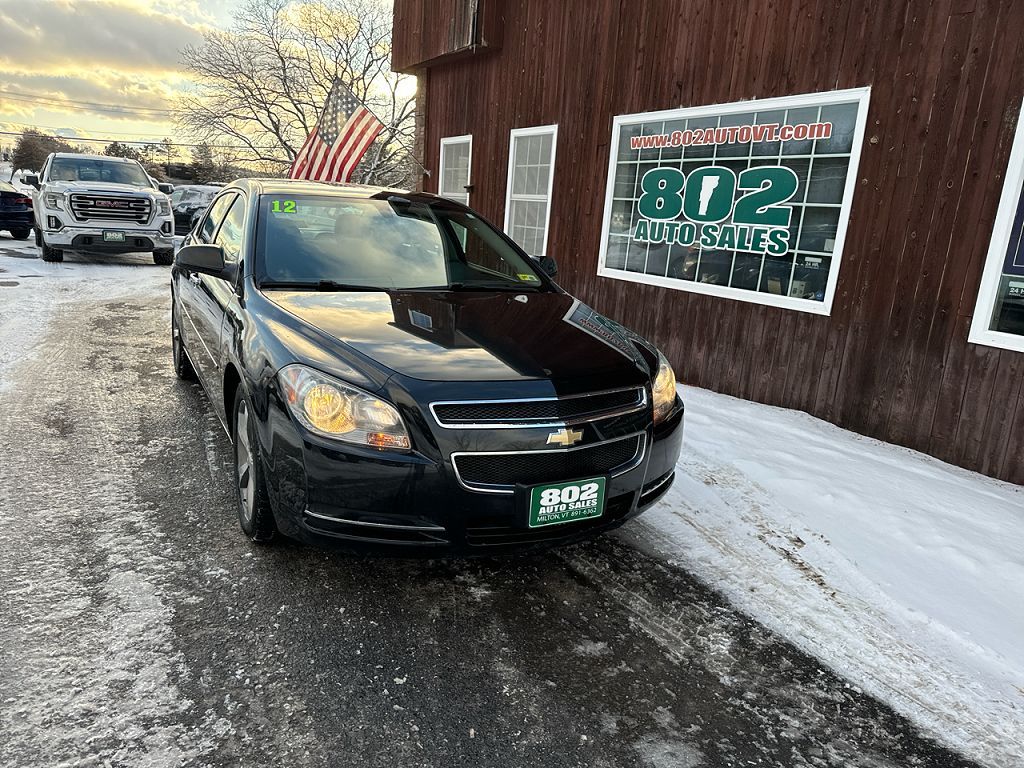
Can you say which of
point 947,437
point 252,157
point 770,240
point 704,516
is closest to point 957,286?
point 947,437

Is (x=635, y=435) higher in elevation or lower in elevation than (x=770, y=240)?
lower

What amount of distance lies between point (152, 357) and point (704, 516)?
215 inches

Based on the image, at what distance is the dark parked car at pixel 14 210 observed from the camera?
1720 centimetres

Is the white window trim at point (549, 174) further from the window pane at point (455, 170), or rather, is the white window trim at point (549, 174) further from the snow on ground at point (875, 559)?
the snow on ground at point (875, 559)

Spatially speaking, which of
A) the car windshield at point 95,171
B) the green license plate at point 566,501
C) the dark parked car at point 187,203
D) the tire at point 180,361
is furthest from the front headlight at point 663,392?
the dark parked car at point 187,203

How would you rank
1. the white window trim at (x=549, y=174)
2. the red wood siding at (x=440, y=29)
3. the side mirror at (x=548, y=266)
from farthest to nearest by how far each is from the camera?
the red wood siding at (x=440, y=29) → the white window trim at (x=549, y=174) → the side mirror at (x=548, y=266)

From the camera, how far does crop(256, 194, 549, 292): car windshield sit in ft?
11.5

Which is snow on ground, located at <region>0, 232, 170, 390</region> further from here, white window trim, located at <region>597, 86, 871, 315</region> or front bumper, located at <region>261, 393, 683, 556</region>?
white window trim, located at <region>597, 86, 871, 315</region>

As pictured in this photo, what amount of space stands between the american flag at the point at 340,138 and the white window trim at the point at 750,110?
3485 mm

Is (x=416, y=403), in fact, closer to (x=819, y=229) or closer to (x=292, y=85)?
(x=819, y=229)

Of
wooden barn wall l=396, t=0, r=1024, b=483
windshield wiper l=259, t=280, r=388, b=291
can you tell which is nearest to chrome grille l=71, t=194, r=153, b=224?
wooden barn wall l=396, t=0, r=1024, b=483

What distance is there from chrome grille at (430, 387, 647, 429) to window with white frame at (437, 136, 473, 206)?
330 inches

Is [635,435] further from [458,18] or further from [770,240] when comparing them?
[458,18]

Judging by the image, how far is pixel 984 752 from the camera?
7.22 feet
